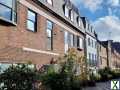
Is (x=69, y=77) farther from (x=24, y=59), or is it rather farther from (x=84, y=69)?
(x=84, y=69)

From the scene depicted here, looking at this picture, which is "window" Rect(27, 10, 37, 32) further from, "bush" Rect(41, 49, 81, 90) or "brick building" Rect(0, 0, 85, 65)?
"bush" Rect(41, 49, 81, 90)

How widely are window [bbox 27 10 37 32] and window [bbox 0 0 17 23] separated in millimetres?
3316

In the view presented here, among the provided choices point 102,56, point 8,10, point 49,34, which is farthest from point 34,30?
point 102,56

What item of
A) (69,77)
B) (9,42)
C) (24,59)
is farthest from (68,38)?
(9,42)

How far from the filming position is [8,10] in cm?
1697

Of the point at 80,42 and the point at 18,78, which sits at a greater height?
the point at 80,42

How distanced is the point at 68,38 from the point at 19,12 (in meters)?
13.2

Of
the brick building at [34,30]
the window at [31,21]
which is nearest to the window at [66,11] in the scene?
the brick building at [34,30]

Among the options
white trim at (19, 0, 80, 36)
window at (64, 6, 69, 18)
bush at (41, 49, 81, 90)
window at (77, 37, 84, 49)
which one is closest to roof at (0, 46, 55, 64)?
bush at (41, 49, 81, 90)

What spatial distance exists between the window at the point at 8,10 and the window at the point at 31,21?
3.32 meters

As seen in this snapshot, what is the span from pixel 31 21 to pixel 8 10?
16.3 ft

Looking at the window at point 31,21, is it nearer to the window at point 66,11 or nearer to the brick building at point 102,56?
the window at point 66,11

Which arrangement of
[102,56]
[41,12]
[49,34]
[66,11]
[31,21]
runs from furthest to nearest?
[102,56]
[66,11]
[49,34]
[41,12]
[31,21]

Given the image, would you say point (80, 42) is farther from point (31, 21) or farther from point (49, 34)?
point (31, 21)
